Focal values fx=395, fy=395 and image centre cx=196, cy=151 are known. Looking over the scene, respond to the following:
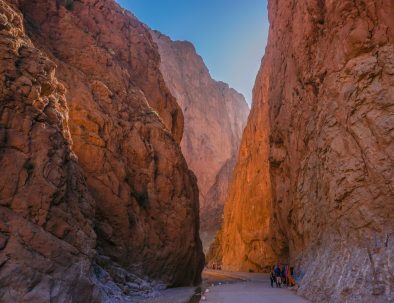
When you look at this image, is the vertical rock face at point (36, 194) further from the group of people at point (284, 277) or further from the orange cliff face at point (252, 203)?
the orange cliff face at point (252, 203)

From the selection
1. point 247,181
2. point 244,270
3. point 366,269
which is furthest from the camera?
point 247,181

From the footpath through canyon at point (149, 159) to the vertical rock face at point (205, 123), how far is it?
5135 centimetres

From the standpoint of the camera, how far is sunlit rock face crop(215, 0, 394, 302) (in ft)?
42.4

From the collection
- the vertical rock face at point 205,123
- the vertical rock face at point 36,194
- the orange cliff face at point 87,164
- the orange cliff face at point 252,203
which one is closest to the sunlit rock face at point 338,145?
the orange cliff face at point 87,164

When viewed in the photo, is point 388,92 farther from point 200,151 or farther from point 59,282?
point 200,151

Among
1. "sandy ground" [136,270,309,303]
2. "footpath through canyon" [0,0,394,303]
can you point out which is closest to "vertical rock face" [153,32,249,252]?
"footpath through canyon" [0,0,394,303]

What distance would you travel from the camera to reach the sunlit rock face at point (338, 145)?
42.4ft

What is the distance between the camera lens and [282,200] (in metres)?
29.6

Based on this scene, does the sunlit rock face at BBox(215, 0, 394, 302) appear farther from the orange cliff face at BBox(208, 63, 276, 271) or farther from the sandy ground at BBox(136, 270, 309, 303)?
the orange cliff face at BBox(208, 63, 276, 271)

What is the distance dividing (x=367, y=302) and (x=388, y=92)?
24.2 feet

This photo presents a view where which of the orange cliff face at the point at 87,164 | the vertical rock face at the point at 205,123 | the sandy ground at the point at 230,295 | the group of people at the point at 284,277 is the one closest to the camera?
the orange cliff face at the point at 87,164

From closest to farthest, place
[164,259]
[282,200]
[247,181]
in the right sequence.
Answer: [164,259]
[282,200]
[247,181]

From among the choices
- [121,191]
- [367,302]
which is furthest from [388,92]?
[121,191]

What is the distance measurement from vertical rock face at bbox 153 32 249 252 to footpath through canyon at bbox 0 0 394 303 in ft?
168
